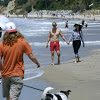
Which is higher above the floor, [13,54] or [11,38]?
[11,38]

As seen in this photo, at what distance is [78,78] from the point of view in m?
9.77

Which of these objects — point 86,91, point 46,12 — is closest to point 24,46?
point 86,91

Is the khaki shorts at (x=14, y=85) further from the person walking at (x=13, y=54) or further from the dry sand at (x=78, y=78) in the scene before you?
the dry sand at (x=78, y=78)

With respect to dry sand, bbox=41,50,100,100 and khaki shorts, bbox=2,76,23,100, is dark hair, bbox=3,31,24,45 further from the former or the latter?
dry sand, bbox=41,50,100,100

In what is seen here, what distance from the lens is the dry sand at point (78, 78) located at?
25.9 feet

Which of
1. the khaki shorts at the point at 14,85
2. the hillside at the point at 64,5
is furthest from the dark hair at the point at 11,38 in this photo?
the hillside at the point at 64,5

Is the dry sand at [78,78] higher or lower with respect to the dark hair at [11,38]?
lower

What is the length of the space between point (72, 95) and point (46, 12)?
6014 inches

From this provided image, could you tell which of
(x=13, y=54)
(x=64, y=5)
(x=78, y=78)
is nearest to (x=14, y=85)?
(x=13, y=54)

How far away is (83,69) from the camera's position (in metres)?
11.3

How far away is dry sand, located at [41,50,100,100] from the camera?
7881 mm

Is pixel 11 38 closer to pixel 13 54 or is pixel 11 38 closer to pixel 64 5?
pixel 13 54

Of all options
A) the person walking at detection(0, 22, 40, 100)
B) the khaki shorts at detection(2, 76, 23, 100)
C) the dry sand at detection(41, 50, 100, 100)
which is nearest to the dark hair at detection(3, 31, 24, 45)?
the person walking at detection(0, 22, 40, 100)

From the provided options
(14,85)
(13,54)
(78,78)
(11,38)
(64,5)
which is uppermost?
(11,38)
